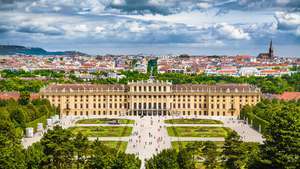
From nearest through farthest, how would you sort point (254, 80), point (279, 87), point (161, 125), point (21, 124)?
point (21, 124)
point (161, 125)
point (279, 87)
point (254, 80)

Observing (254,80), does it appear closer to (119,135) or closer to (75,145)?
(119,135)

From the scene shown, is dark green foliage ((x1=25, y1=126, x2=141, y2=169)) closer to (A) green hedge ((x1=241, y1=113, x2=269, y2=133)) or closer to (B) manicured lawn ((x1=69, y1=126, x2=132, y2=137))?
(B) manicured lawn ((x1=69, y1=126, x2=132, y2=137))

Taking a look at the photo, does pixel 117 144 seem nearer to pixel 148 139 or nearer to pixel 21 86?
pixel 148 139

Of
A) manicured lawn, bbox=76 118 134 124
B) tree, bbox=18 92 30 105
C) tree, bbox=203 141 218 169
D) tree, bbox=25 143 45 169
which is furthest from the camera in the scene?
tree, bbox=18 92 30 105

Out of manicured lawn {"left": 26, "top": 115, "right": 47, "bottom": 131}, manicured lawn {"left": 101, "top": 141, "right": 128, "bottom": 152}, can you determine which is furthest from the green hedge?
manicured lawn {"left": 26, "top": 115, "right": 47, "bottom": 131}

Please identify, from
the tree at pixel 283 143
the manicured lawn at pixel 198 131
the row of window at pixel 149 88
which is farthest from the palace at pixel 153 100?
the tree at pixel 283 143

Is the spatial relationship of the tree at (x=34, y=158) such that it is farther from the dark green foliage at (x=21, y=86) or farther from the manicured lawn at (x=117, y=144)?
the dark green foliage at (x=21, y=86)

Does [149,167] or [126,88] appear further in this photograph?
[126,88]

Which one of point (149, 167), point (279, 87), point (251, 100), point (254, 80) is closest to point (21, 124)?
point (149, 167)
